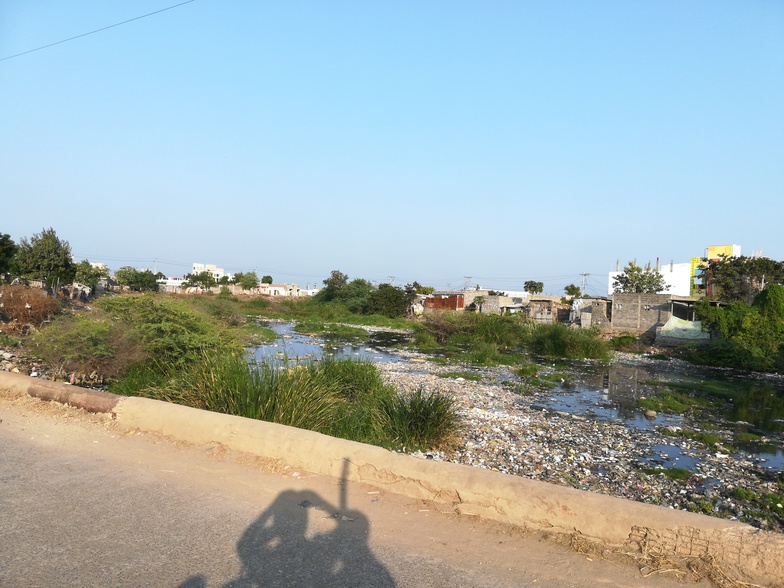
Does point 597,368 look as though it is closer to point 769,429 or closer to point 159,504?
point 769,429

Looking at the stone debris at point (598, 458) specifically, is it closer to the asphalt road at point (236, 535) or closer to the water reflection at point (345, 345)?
the asphalt road at point (236, 535)

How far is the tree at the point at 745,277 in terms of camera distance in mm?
43812

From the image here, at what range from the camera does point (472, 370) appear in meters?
22.8

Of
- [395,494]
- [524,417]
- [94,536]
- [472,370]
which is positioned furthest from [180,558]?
[472,370]

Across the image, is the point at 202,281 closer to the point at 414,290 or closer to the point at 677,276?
the point at 414,290

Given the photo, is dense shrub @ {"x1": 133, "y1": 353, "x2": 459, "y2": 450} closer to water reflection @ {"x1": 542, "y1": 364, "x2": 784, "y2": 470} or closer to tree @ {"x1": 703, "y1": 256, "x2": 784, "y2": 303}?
water reflection @ {"x1": 542, "y1": 364, "x2": 784, "y2": 470}

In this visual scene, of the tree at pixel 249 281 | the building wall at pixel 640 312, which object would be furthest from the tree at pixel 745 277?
the tree at pixel 249 281

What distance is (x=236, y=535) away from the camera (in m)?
4.46

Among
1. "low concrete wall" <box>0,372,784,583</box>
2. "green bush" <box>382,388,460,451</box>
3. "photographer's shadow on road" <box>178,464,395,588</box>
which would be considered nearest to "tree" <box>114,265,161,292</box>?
"green bush" <box>382,388,460,451</box>

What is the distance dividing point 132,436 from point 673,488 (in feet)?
25.0

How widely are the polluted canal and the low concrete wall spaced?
3.03 m

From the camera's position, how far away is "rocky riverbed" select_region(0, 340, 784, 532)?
827 cm

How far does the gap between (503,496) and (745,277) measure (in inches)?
1886

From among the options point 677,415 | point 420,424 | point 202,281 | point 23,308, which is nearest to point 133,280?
point 202,281
